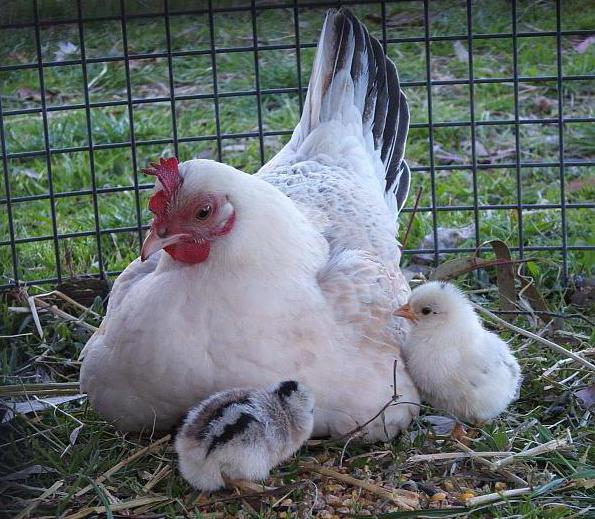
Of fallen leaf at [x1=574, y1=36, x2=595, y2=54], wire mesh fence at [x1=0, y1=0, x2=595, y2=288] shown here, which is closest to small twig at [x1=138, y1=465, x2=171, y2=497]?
wire mesh fence at [x1=0, y1=0, x2=595, y2=288]

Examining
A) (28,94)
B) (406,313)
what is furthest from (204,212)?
(28,94)

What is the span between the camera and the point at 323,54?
4469 millimetres

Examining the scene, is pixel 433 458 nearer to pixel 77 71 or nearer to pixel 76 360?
pixel 76 360

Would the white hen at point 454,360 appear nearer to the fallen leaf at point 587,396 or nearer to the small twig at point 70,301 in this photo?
the fallen leaf at point 587,396

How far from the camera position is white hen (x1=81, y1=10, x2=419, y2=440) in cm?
318

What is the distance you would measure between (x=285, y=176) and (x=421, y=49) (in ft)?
9.65

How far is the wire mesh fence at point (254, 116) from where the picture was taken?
4621 millimetres

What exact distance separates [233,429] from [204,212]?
0.64m

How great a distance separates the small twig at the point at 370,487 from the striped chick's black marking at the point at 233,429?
1.15ft

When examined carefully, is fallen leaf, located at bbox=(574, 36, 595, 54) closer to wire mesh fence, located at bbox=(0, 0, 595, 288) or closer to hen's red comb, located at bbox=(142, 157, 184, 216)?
wire mesh fence, located at bbox=(0, 0, 595, 288)

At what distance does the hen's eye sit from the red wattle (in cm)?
7

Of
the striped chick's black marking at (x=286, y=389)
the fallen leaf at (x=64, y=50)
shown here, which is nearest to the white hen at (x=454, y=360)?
the striped chick's black marking at (x=286, y=389)

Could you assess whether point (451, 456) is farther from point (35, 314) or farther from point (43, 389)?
point (35, 314)

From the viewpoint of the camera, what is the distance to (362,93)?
457 cm
